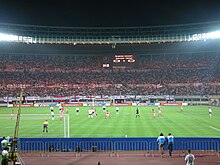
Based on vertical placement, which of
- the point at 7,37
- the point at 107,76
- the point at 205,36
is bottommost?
the point at 107,76

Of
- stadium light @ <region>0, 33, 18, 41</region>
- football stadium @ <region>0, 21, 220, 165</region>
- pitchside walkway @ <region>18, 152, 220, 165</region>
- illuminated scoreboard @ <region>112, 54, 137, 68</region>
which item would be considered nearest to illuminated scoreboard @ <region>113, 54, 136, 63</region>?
illuminated scoreboard @ <region>112, 54, 137, 68</region>

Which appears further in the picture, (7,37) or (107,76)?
(107,76)

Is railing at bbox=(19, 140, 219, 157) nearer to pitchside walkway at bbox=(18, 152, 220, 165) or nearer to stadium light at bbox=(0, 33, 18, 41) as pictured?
pitchside walkway at bbox=(18, 152, 220, 165)

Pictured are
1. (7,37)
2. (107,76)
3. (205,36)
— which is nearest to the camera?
(7,37)

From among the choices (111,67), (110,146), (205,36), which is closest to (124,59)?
(111,67)

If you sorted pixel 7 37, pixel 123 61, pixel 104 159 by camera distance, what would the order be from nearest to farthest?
pixel 104 159 → pixel 7 37 → pixel 123 61

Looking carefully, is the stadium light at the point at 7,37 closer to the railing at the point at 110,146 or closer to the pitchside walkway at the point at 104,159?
the railing at the point at 110,146

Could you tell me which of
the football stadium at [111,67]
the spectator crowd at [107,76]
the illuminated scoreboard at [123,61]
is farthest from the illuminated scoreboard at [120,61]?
the spectator crowd at [107,76]

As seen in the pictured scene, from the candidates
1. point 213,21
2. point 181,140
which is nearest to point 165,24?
point 213,21

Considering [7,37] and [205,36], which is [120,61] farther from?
[7,37]

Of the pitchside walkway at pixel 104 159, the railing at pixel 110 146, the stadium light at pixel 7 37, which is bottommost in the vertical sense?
the pitchside walkway at pixel 104 159

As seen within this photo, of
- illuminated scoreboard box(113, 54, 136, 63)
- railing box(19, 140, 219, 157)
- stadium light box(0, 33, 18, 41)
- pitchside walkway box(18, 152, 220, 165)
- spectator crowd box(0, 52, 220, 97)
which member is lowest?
pitchside walkway box(18, 152, 220, 165)

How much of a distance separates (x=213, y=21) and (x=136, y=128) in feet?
177

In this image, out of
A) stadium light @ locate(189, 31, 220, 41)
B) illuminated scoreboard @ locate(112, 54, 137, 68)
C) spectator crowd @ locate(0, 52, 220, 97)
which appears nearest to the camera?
stadium light @ locate(189, 31, 220, 41)
